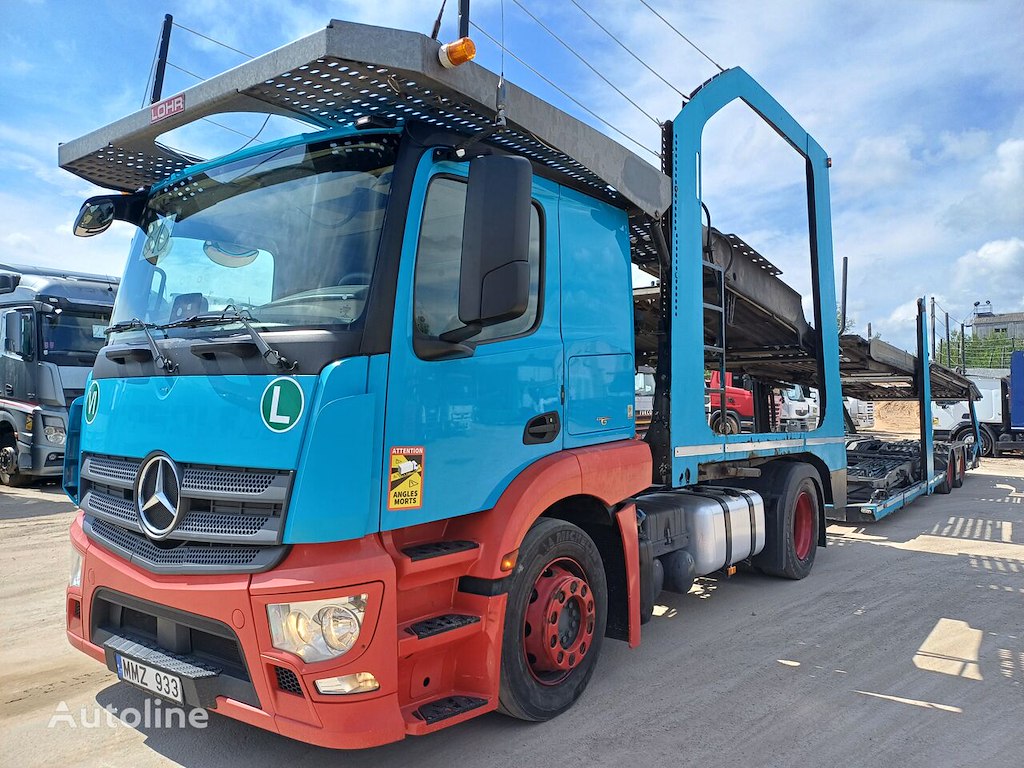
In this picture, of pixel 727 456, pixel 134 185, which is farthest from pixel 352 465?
pixel 727 456

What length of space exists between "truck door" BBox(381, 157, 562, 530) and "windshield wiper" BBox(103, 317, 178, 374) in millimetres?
996

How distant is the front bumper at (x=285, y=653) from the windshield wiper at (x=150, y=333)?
86 centimetres

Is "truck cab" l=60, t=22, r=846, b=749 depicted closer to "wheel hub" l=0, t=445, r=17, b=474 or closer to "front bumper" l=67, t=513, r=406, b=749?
"front bumper" l=67, t=513, r=406, b=749

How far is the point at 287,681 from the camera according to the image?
267 centimetres

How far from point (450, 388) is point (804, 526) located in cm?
481

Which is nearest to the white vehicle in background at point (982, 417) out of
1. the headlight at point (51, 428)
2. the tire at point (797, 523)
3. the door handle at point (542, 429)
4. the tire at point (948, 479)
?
the tire at point (948, 479)

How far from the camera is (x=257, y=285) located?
3.14 meters

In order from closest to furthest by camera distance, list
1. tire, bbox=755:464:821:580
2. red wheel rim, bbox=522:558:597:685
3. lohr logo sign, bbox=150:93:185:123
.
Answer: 1. lohr logo sign, bbox=150:93:185:123
2. red wheel rim, bbox=522:558:597:685
3. tire, bbox=755:464:821:580

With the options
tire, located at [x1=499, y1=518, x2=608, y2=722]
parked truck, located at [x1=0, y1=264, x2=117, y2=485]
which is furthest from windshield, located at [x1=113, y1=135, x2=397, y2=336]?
parked truck, located at [x1=0, y1=264, x2=117, y2=485]

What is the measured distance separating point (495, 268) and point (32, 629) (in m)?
4.20

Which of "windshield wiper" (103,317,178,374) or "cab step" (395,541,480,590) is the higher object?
"windshield wiper" (103,317,178,374)

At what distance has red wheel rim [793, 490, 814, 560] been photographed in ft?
21.7

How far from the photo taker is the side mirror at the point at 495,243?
9.20 ft

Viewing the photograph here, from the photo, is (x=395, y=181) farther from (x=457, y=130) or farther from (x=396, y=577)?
(x=396, y=577)
